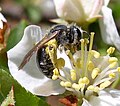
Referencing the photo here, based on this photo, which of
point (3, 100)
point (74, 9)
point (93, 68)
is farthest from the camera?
point (74, 9)

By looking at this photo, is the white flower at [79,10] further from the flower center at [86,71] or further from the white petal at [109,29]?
the flower center at [86,71]

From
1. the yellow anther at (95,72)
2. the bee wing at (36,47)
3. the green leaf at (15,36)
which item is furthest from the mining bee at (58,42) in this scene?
the green leaf at (15,36)

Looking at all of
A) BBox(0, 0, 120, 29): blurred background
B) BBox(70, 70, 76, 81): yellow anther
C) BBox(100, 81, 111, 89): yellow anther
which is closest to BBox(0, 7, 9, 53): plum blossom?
BBox(70, 70, 76, 81): yellow anther

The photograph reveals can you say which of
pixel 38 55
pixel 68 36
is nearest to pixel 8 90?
pixel 38 55

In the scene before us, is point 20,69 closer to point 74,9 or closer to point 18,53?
point 18,53

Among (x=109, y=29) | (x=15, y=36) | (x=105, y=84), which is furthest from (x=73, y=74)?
(x=15, y=36)

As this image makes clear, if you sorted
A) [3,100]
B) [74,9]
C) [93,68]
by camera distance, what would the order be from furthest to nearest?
1. [74,9]
2. [93,68]
3. [3,100]

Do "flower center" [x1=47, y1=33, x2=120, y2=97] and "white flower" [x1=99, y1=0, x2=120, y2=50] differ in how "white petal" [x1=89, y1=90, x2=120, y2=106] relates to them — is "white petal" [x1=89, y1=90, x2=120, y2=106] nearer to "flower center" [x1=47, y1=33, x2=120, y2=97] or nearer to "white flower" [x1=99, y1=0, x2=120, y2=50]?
"flower center" [x1=47, y1=33, x2=120, y2=97]
